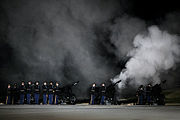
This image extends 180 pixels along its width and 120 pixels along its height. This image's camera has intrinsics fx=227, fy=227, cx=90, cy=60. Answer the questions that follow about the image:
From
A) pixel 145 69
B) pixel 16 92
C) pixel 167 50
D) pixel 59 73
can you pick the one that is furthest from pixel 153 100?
pixel 59 73

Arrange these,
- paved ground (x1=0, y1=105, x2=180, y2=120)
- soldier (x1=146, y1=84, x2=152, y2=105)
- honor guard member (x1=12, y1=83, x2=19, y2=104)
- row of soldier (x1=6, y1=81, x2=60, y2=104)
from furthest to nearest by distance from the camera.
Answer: honor guard member (x1=12, y1=83, x2=19, y2=104)
row of soldier (x1=6, y1=81, x2=60, y2=104)
soldier (x1=146, y1=84, x2=152, y2=105)
paved ground (x1=0, y1=105, x2=180, y2=120)

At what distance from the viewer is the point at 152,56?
24.0 metres

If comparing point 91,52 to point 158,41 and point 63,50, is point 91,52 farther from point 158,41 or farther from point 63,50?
point 158,41

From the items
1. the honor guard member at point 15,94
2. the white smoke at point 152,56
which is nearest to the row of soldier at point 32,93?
the honor guard member at point 15,94

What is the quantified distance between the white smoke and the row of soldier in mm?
7141

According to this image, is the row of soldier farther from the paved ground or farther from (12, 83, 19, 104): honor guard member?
the paved ground

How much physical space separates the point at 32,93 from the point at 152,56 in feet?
42.2

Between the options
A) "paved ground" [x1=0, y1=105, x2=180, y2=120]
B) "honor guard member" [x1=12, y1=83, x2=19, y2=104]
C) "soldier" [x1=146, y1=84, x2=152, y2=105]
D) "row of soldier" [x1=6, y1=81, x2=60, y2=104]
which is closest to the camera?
"paved ground" [x1=0, y1=105, x2=180, y2=120]

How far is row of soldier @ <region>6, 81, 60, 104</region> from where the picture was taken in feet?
66.4

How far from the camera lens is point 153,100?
20250 mm

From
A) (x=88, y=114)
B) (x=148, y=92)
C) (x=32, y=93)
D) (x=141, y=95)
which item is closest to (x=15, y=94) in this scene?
(x=32, y=93)

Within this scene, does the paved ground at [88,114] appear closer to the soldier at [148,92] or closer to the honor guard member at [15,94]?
the soldier at [148,92]

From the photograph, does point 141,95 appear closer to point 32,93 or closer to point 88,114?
point 32,93

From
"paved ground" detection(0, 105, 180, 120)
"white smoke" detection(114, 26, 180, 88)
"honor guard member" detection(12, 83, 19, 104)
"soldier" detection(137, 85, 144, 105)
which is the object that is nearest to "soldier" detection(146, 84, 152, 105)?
"soldier" detection(137, 85, 144, 105)
